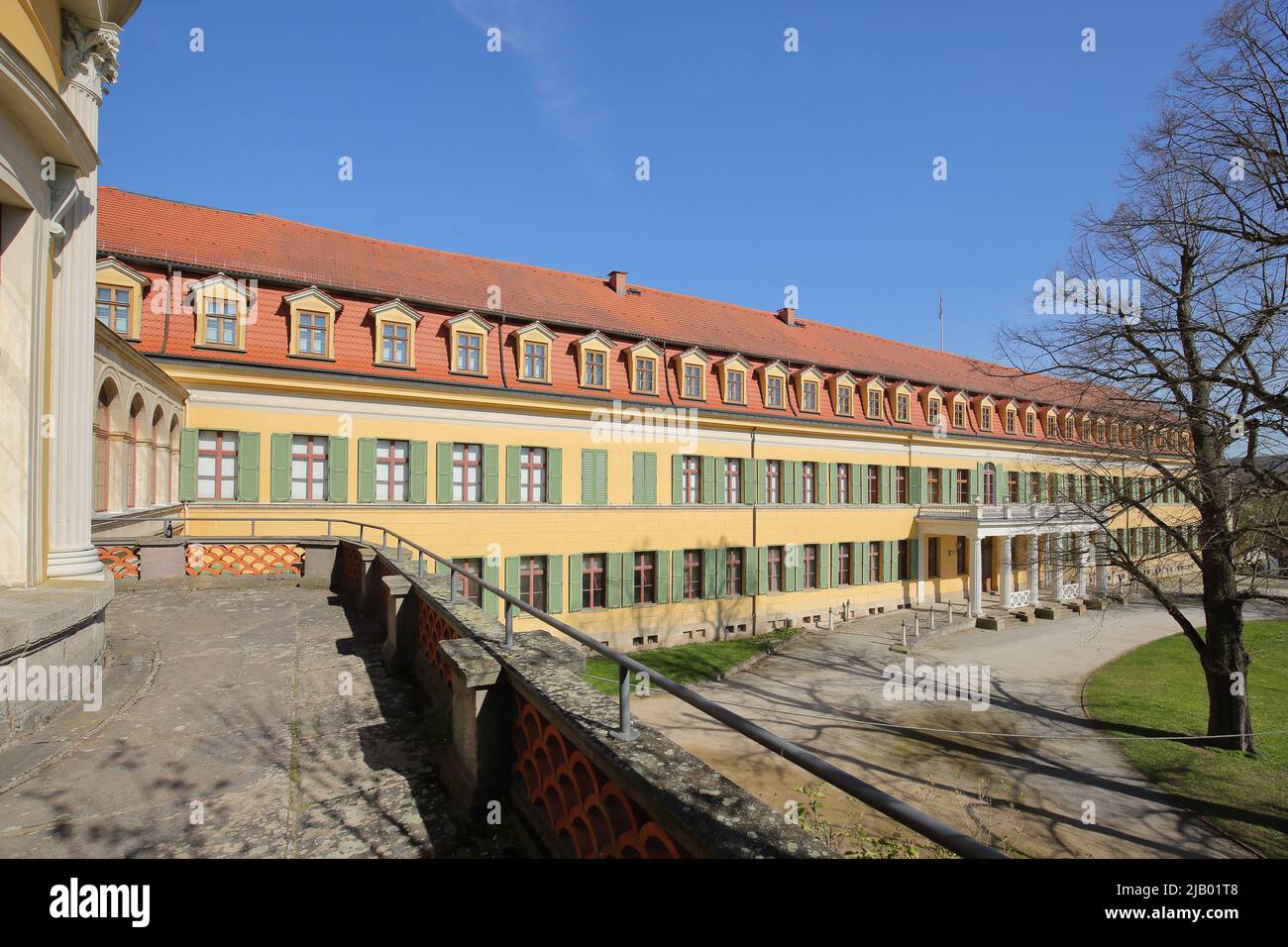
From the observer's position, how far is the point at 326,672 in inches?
254

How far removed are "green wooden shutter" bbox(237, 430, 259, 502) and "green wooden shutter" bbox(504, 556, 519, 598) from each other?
6.61m

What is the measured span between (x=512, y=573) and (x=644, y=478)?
5339 millimetres

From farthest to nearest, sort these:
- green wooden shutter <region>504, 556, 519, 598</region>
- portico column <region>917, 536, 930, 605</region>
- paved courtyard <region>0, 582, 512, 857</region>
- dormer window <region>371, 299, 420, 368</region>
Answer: portico column <region>917, 536, 930, 605</region> < green wooden shutter <region>504, 556, 519, 598</region> < dormer window <region>371, 299, 420, 368</region> < paved courtyard <region>0, 582, 512, 857</region>

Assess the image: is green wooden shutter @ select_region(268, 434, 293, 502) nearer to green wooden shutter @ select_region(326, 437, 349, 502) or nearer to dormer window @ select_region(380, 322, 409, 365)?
green wooden shutter @ select_region(326, 437, 349, 502)

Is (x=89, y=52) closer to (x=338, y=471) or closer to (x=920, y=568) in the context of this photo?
(x=338, y=471)

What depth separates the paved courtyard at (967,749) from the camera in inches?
376

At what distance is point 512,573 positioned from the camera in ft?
62.4

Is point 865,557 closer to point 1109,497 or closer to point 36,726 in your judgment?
point 1109,497

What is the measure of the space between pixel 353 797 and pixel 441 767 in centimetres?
54

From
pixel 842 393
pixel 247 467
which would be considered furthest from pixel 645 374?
pixel 247 467

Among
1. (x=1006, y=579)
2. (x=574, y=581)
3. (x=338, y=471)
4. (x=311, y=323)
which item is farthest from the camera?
(x=1006, y=579)

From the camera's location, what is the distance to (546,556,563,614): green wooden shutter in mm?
19688

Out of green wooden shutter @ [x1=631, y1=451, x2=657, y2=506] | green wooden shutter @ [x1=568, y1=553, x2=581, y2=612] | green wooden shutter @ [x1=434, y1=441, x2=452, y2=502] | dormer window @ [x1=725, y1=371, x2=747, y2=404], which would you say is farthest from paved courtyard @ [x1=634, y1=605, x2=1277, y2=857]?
dormer window @ [x1=725, y1=371, x2=747, y2=404]
